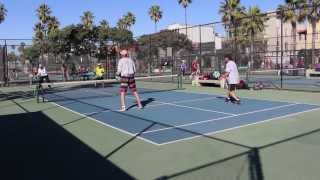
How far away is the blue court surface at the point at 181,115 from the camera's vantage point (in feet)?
33.7

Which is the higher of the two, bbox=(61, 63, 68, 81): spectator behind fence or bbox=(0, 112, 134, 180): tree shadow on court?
bbox=(61, 63, 68, 81): spectator behind fence

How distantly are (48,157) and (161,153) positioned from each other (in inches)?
77.9

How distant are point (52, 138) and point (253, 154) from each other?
14.6 feet

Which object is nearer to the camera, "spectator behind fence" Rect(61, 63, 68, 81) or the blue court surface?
the blue court surface

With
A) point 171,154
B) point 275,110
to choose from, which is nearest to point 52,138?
point 171,154

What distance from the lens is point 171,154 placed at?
804cm

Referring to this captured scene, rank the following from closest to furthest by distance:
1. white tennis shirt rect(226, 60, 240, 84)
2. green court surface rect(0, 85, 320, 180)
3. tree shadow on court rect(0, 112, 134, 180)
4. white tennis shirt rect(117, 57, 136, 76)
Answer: green court surface rect(0, 85, 320, 180)
tree shadow on court rect(0, 112, 134, 180)
white tennis shirt rect(117, 57, 136, 76)
white tennis shirt rect(226, 60, 240, 84)

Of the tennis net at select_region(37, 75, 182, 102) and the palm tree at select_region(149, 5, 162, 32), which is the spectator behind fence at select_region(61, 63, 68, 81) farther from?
the palm tree at select_region(149, 5, 162, 32)

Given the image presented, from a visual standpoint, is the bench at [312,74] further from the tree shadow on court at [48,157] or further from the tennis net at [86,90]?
the tree shadow on court at [48,157]

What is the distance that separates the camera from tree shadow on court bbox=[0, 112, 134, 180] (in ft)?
22.9

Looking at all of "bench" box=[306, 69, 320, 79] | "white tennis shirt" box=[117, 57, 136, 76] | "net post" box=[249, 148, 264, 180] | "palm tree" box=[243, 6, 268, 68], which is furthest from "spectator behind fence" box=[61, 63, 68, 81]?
A: "net post" box=[249, 148, 264, 180]

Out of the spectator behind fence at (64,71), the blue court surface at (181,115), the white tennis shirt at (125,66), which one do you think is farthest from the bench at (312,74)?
the spectator behind fence at (64,71)

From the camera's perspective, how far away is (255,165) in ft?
23.2

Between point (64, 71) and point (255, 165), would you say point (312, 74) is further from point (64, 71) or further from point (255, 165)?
point (255, 165)
